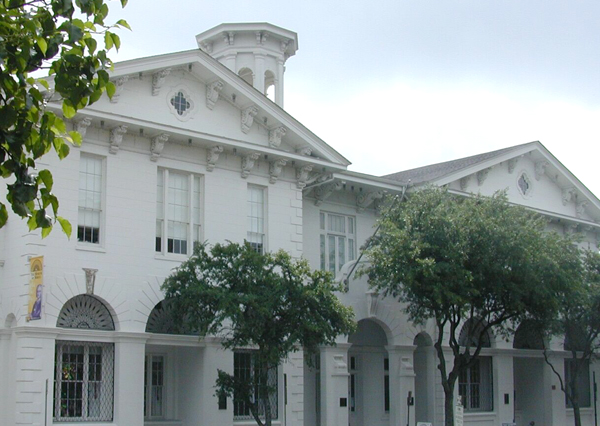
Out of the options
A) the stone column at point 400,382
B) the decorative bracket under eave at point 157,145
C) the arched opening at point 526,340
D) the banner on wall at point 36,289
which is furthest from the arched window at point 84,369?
the arched opening at point 526,340

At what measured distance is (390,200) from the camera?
31.9 m

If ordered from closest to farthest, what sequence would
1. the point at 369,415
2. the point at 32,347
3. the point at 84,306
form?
the point at 32,347
the point at 84,306
the point at 369,415

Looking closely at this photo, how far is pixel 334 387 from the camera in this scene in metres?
30.5

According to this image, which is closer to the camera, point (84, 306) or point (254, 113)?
point (84, 306)

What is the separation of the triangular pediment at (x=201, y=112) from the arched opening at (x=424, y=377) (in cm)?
817

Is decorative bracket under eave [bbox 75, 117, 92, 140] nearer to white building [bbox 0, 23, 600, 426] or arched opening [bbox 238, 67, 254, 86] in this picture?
white building [bbox 0, 23, 600, 426]

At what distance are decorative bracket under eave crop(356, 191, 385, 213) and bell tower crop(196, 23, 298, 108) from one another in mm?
4414

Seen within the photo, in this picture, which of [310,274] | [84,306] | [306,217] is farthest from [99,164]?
[306,217]

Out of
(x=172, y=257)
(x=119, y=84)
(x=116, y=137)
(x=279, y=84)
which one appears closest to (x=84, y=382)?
(x=172, y=257)

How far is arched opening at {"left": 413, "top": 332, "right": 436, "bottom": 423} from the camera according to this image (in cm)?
3453

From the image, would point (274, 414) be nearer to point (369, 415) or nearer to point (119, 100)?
point (369, 415)

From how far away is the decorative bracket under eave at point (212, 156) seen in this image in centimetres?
2781

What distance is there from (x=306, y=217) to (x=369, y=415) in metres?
7.61

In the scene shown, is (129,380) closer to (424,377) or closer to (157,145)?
(157,145)
